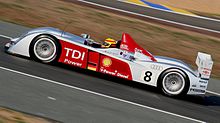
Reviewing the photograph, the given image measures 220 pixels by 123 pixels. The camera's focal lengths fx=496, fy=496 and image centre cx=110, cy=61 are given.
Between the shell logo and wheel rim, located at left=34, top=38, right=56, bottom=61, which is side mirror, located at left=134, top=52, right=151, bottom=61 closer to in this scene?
the shell logo

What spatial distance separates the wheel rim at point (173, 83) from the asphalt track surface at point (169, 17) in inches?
430

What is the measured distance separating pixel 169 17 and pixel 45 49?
1307cm

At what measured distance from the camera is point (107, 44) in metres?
12.8

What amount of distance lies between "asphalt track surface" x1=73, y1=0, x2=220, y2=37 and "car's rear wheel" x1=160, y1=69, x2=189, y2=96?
35.9 feet

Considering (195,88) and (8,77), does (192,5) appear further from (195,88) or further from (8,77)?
(8,77)

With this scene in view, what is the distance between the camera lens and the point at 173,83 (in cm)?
1258

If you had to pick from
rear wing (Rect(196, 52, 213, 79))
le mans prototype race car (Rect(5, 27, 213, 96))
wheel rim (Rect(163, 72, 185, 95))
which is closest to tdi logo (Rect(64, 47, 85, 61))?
le mans prototype race car (Rect(5, 27, 213, 96))

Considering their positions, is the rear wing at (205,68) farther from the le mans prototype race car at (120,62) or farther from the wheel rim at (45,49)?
the wheel rim at (45,49)

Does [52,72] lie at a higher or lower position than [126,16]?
lower

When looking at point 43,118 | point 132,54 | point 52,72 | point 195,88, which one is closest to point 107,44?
point 132,54

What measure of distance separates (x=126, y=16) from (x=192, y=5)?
703 cm

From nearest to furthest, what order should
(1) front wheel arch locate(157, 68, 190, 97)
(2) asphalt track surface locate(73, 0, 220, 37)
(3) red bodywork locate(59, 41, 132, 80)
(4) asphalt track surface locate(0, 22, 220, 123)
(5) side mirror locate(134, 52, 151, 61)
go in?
(4) asphalt track surface locate(0, 22, 220, 123) < (1) front wheel arch locate(157, 68, 190, 97) < (3) red bodywork locate(59, 41, 132, 80) < (5) side mirror locate(134, 52, 151, 61) < (2) asphalt track surface locate(73, 0, 220, 37)

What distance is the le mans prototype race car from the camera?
12.5 meters

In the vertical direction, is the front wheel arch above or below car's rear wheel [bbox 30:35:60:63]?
below
